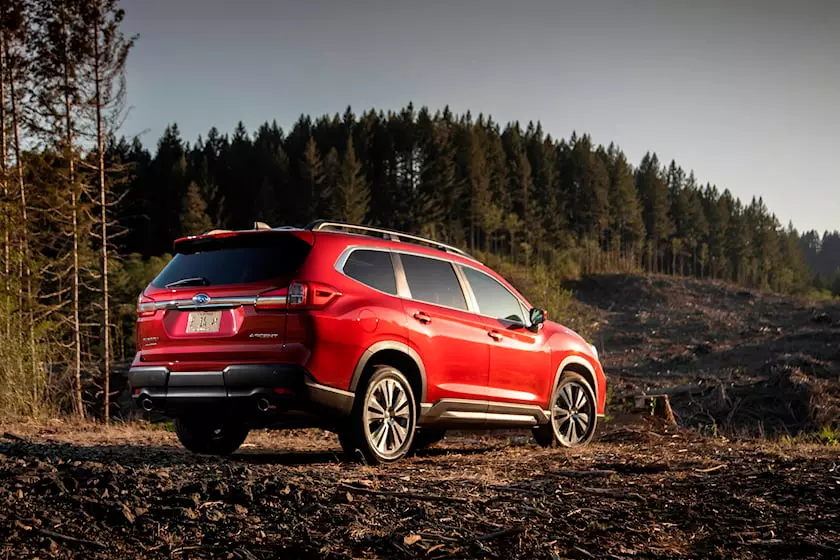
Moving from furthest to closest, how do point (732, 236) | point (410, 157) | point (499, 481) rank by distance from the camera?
1. point (732, 236)
2. point (410, 157)
3. point (499, 481)

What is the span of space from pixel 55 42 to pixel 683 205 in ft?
356

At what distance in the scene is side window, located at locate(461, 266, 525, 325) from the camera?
7953 mm

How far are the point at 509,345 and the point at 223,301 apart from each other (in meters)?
2.96

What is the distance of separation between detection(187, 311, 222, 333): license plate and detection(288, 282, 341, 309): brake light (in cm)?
64

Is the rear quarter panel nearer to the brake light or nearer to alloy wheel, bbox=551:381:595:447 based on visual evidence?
the brake light

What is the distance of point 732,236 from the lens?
12850 cm

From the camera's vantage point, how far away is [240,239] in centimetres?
655

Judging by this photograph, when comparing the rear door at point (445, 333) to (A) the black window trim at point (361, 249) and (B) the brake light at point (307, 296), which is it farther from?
(B) the brake light at point (307, 296)

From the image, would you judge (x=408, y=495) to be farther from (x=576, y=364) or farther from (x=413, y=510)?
(x=576, y=364)

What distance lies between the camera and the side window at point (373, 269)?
6.58m

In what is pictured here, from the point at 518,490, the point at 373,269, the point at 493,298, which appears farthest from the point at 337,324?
the point at 493,298

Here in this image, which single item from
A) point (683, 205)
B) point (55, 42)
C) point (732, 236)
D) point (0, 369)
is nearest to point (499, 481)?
point (0, 369)

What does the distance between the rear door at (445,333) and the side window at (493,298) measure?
0.24m

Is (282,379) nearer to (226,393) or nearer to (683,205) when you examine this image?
(226,393)
